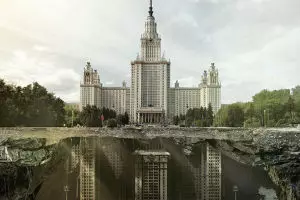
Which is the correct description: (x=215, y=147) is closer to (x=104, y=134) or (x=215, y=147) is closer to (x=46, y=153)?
(x=104, y=134)

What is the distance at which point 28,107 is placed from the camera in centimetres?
3186

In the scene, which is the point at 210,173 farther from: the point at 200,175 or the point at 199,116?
the point at 199,116

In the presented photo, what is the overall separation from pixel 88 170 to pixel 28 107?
1219 cm

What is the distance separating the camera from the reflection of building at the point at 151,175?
2194cm

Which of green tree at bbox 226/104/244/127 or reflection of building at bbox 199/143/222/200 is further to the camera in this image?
green tree at bbox 226/104/244/127

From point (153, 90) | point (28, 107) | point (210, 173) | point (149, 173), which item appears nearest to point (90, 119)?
point (28, 107)

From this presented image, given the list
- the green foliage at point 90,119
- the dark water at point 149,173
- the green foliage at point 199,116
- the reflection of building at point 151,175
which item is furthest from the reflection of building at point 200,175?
the green foliage at point 199,116

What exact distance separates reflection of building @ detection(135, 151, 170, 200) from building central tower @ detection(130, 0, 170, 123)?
2326 inches

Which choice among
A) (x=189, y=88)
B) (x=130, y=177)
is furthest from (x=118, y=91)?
(x=130, y=177)

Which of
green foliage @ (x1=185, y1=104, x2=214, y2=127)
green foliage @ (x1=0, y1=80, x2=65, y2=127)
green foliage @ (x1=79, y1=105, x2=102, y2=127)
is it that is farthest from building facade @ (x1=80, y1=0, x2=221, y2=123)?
green foliage @ (x1=0, y1=80, x2=65, y2=127)

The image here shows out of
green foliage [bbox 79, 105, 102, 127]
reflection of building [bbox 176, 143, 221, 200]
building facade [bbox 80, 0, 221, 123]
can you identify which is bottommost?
reflection of building [bbox 176, 143, 221, 200]

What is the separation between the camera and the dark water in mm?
22031

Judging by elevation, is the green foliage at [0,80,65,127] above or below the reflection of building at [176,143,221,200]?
above

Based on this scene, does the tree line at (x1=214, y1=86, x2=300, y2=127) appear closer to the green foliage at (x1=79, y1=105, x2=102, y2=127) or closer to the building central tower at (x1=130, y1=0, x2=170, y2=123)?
the green foliage at (x1=79, y1=105, x2=102, y2=127)
